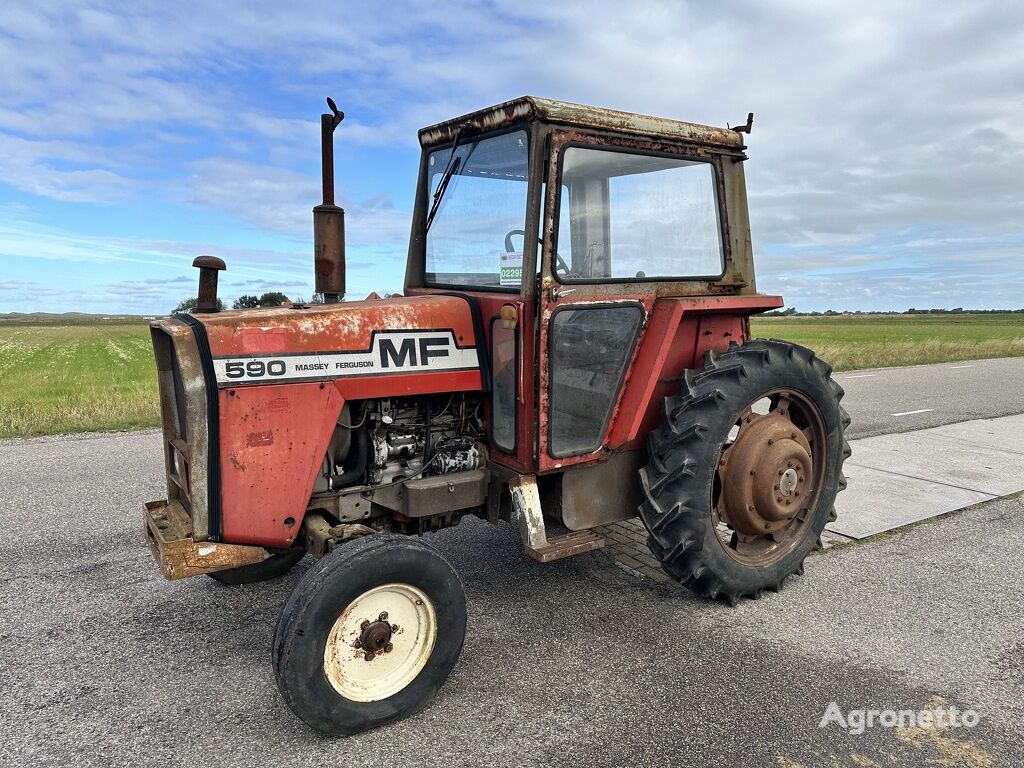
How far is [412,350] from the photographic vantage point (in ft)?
10.6

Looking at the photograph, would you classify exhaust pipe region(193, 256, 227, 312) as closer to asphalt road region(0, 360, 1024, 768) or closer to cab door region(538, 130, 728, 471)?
cab door region(538, 130, 728, 471)

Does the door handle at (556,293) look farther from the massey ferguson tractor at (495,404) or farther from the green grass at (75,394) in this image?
the green grass at (75,394)

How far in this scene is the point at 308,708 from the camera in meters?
2.58

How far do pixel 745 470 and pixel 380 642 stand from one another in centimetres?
203

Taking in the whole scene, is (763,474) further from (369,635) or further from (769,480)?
(369,635)

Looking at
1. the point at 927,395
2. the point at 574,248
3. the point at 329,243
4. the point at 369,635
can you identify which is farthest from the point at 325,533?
the point at 927,395

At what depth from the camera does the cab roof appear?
3.17 m

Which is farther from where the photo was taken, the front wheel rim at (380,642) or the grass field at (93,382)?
the grass field at (93,382)

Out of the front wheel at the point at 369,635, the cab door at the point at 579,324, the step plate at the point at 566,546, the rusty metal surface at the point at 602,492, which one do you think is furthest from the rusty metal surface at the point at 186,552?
the rusty metal surface at the point at 602,492

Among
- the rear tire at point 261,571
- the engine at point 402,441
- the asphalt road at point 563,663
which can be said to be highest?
the engine at point 402,441

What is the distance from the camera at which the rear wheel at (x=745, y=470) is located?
3469 mm

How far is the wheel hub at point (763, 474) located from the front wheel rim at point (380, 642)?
1.75m

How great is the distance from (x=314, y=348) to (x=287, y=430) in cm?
36

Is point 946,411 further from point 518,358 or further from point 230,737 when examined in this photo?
point 230,737
